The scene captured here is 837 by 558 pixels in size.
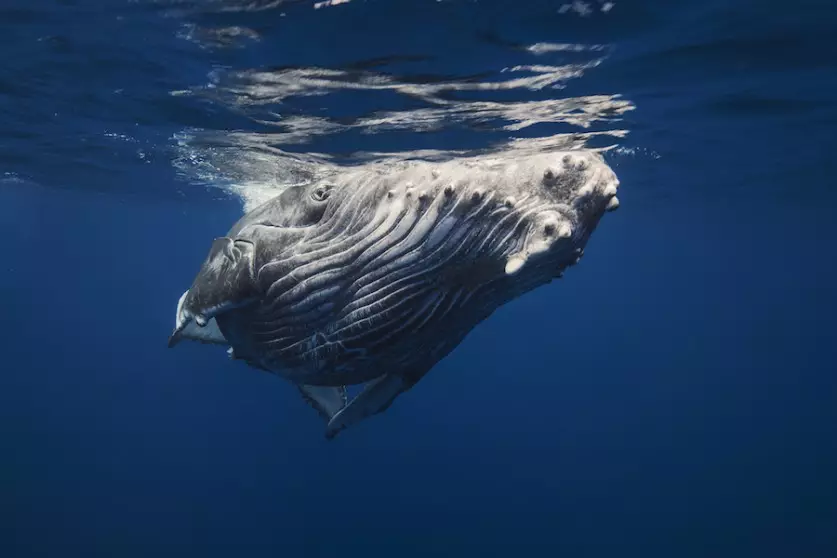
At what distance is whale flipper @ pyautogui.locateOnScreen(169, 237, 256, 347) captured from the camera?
486 cm

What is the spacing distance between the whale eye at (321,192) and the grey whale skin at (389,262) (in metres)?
0.01

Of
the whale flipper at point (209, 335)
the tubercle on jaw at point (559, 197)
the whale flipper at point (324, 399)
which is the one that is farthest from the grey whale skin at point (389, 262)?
the whale flipper at point (324, 399)

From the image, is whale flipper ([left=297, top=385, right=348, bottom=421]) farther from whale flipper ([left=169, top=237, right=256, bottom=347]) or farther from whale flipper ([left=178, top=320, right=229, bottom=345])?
whale flipper ([left=169, top=237, right=256, bottom=347])

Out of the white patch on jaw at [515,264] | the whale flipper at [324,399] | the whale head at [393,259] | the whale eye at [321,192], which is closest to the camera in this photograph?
the white patch on jaw at [515,264]

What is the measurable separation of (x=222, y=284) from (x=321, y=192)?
1213 millimetres

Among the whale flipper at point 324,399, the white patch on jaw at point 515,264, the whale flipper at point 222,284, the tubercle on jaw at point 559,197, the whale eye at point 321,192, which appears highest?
the tubercle on jaw at point 559,197

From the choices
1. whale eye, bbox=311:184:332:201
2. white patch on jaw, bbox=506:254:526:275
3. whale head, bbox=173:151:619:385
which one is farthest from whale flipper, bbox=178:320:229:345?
white patch on jaw, bbox=506:254:526:275

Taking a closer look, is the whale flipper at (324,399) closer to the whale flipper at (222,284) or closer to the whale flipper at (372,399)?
the whale flipper at (372,399)

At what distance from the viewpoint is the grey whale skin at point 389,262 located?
3633mm

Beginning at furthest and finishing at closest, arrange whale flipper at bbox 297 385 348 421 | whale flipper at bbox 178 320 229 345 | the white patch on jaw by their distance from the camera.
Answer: whale flipper at bbox 297 385 348 421, whale flipper at bbox 178 320 229 345, the white patch on jaw

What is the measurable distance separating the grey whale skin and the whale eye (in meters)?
0.01

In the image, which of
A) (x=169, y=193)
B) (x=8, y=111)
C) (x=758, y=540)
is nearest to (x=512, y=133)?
(x=8, y=111)

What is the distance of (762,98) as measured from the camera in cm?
1384

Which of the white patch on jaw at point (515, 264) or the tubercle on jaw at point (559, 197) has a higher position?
the tubercle on jaw at point (559, 197)
